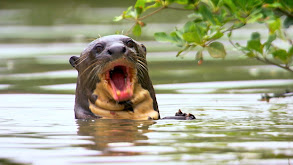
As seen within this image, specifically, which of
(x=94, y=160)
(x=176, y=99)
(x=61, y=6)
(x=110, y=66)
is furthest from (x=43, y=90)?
(x=61, y=6)

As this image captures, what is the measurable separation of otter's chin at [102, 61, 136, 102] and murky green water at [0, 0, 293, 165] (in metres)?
0.27

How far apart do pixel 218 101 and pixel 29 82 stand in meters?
3.27

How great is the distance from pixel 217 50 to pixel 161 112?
168 centimetres

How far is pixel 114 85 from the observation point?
8.52m

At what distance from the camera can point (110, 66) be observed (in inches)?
327

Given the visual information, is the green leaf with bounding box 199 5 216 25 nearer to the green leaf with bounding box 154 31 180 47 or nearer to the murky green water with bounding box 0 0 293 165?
the green leaf with bounding box 154 31 180 47

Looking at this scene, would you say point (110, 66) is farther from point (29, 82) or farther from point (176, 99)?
point (29, 82)

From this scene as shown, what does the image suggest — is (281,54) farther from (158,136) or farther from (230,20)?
(158,136)

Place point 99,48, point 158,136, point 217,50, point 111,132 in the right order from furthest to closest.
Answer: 1. point 99,48
2. point 217,50
3. point 111,132
4. point 158,136

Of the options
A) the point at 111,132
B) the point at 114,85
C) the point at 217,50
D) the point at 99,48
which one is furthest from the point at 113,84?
the point at 217,50

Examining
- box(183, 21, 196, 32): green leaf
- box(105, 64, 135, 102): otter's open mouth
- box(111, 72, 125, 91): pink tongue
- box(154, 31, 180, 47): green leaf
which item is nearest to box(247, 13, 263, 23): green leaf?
box(183, 21, 196, 32): green leaf

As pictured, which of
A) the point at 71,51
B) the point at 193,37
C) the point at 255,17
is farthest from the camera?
the point at 71,51

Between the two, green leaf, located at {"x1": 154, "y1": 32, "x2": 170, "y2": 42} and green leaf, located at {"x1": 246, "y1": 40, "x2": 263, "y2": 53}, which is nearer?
green leaf, located at {"x1": 246, "y1": 40, "x2": 263, "y2": 53}

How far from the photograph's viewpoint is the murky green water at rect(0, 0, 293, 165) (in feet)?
21.2
